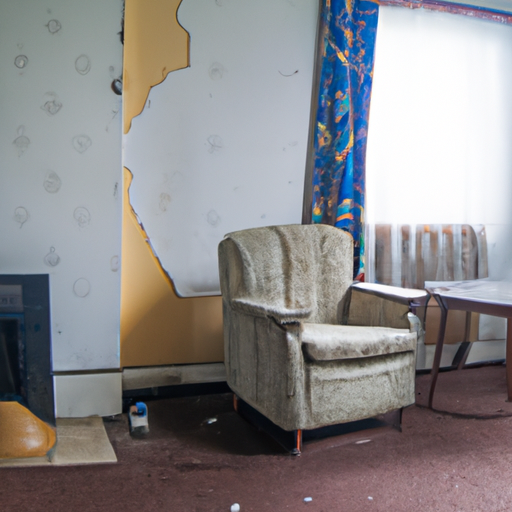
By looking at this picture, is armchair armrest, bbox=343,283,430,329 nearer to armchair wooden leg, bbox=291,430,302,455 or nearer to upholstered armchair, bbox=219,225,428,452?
upholstered armchair, bbox=219,225,428,452

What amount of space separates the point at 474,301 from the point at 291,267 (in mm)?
844

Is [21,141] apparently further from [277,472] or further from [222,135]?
[277,472]

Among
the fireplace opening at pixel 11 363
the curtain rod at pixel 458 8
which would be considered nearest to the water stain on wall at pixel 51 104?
the fireplace opening at pixel 11 363

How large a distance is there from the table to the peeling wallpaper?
1.58m

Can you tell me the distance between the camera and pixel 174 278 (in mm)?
2660

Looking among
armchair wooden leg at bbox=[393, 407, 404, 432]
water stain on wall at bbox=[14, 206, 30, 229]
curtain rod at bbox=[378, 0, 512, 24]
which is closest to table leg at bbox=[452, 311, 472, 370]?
armchair wooden leg at bbox=[393, 407, 404, 432]

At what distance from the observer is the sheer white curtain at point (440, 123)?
297cm

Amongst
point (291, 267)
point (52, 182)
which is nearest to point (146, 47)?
point (52, 182)

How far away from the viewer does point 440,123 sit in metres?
3.08

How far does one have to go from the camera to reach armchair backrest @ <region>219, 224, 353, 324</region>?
226 centimetres

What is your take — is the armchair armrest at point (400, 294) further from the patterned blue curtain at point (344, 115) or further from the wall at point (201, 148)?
the wall at point (201, 148)

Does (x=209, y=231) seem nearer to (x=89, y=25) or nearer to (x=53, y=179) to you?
(x=53, y=179)

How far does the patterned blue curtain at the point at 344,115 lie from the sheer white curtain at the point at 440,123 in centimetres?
15

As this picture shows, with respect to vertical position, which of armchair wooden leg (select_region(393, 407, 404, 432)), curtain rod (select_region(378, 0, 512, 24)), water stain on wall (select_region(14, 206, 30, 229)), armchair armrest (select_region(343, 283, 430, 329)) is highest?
curtain rod (select_region(378, 0, 512, 24))
